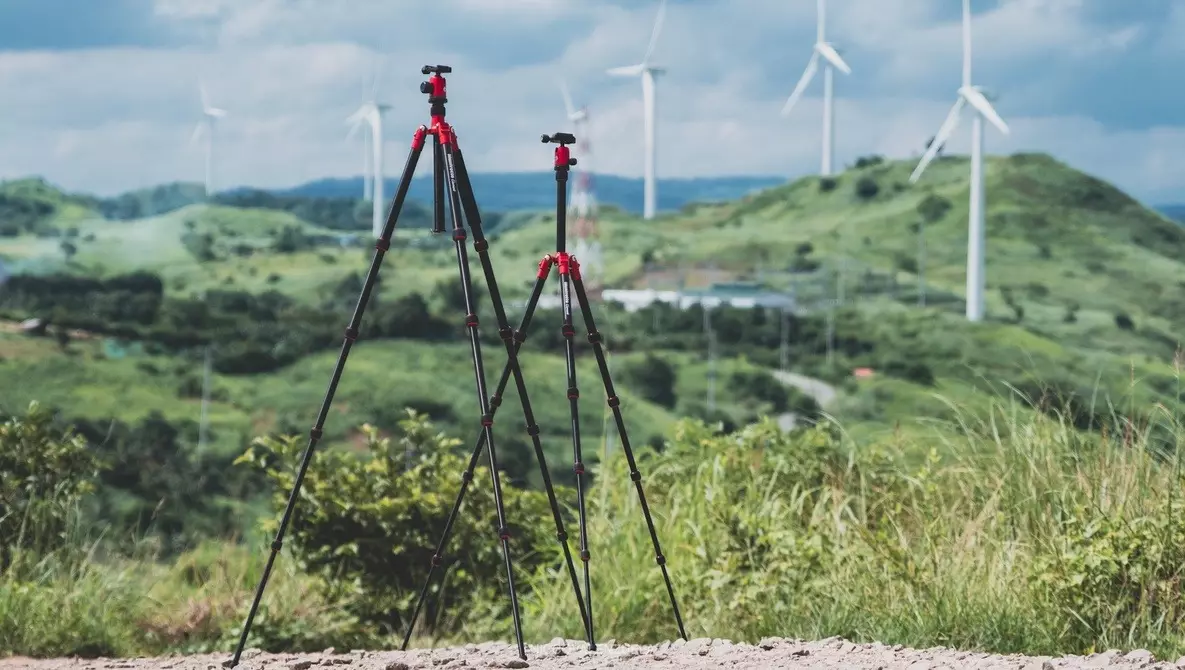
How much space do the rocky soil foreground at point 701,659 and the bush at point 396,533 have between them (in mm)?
2737

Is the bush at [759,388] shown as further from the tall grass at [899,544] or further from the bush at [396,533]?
the bush at [396,533]

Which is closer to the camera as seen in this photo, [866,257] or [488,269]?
[488,269]

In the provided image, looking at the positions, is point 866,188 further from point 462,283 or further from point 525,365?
point 462,283

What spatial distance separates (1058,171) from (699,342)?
1118 cm

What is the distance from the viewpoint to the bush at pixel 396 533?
27.5ft

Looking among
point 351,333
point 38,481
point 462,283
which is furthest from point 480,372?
point 38,481

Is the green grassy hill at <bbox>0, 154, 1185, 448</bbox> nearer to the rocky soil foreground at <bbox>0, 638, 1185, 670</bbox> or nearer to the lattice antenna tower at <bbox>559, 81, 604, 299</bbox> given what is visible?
the lattice antenna tower at <bbox>559, 81, 604, 299</bbox>

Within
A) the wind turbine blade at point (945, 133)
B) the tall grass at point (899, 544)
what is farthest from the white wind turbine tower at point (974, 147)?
the tall grass at point (899, 544)

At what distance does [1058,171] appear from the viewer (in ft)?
106

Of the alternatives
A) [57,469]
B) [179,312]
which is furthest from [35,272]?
→ [57,469]

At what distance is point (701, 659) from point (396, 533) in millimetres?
3820

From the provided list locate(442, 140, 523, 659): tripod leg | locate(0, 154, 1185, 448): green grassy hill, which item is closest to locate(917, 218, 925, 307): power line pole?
locate(0, 154, 1185, 448): green grassy hill

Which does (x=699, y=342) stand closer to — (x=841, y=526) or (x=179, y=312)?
(x=179, y=312)

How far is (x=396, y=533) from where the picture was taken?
851 centimetres
